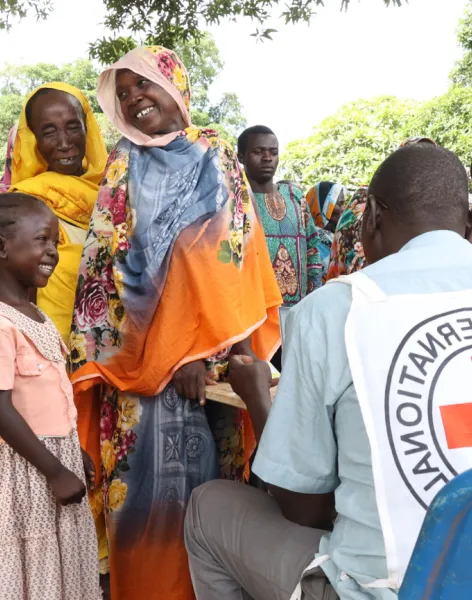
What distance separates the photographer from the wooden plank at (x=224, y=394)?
2143mm

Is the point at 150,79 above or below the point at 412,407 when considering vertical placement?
above

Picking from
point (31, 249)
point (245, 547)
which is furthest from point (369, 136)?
point (245, 547)

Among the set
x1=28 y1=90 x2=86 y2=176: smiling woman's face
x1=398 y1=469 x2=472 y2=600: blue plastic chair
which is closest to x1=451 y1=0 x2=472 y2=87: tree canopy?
x1=28 y1=90 x2=86 y2=176: smiling woman's face

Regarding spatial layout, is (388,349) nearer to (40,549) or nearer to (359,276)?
(359,276)

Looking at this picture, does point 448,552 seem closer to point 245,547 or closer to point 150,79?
point 245,547

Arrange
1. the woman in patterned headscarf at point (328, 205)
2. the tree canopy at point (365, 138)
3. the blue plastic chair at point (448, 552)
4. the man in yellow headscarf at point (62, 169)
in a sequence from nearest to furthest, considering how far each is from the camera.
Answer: the blue plastic chair at point (448, 552) → the man in yellow headscarf at point (62, 169) → the woman in patterned headscarf at point (328, 205) → the tree canopy at point (365, 138)

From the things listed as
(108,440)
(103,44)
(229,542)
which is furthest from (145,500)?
(103,44)

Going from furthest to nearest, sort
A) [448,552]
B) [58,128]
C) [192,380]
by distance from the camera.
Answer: [58,128], [192,380], [448,552]

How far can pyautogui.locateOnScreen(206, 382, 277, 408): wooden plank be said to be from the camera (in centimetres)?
214

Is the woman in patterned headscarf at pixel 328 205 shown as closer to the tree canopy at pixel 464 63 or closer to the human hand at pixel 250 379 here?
the human hand at pixel 250 379

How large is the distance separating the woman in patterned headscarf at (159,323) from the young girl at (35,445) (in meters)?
0.32

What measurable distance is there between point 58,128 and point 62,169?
167 millimetres

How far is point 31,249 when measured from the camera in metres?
2.12

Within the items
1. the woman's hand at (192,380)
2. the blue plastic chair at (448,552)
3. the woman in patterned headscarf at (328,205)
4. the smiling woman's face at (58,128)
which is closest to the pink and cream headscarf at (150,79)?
the smiling woman's face at (58,128)
